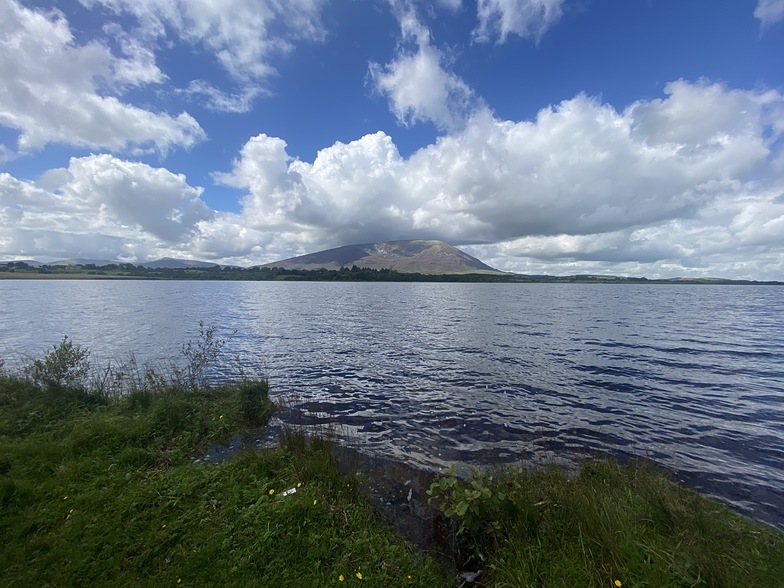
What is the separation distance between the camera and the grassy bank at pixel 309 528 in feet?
17.5

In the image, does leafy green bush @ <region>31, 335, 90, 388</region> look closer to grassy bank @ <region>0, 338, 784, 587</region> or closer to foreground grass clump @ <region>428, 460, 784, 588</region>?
grassy bank @ <region>0, 338, 784, 587</region>

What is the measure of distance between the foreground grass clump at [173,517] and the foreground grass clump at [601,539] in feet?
3.80

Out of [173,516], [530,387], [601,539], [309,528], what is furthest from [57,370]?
[530,387]

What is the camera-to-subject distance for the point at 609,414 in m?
15.7

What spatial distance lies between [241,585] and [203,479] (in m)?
3.15

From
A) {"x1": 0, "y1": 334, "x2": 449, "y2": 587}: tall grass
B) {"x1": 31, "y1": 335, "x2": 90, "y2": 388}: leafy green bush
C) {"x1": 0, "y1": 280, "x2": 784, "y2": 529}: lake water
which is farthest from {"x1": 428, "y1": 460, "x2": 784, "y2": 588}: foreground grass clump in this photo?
{"x1": 31, "y1": 335, "x2": 90, "y2": 388}: leafy green bush

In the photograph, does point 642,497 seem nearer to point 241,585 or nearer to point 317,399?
point 241,585

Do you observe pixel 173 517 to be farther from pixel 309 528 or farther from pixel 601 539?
pixel 601 539

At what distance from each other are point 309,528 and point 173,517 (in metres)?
2.60

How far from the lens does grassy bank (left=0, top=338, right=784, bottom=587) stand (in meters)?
5.32

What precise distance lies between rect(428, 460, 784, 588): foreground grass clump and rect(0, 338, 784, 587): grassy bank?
Answer: 0.09ft

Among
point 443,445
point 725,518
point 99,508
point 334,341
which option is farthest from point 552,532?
point 334,341

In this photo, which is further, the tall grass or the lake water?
the lake water

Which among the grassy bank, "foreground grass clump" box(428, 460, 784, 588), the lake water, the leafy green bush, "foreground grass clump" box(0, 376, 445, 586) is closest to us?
"foreground grass clump" box(428, 460, 784, 588)
